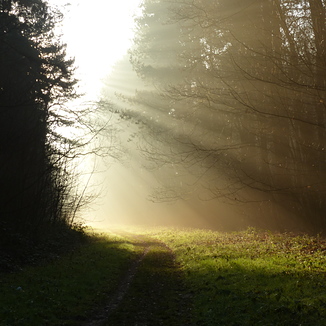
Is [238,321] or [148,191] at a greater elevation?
[148,191]

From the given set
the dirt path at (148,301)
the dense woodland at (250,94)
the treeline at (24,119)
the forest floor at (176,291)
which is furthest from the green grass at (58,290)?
the dense woodland at (250,94)

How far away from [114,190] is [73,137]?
5281 centimetres

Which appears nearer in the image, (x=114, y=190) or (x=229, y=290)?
(x=229, y=290)

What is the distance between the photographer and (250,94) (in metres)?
18.4

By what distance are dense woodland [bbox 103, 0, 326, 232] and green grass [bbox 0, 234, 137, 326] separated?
5.92 metres

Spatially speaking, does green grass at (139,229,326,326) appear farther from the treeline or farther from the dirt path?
the treeline

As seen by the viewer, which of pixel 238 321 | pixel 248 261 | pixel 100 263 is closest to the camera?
pixel 238 321

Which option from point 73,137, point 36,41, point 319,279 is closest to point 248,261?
point 319,279

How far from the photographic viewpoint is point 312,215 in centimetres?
2023

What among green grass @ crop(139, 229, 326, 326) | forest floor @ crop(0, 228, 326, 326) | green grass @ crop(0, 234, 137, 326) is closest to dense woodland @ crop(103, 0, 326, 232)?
green grass @ crop(139, 229, 326, 326)

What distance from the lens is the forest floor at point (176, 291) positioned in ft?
25.1

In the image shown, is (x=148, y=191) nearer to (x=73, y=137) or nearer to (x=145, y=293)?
(x=73, y=137)

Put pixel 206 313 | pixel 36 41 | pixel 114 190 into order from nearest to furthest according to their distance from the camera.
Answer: pixel 206 313 < pixel 36 41 < pixel 114 190

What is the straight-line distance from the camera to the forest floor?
7.64 metres
